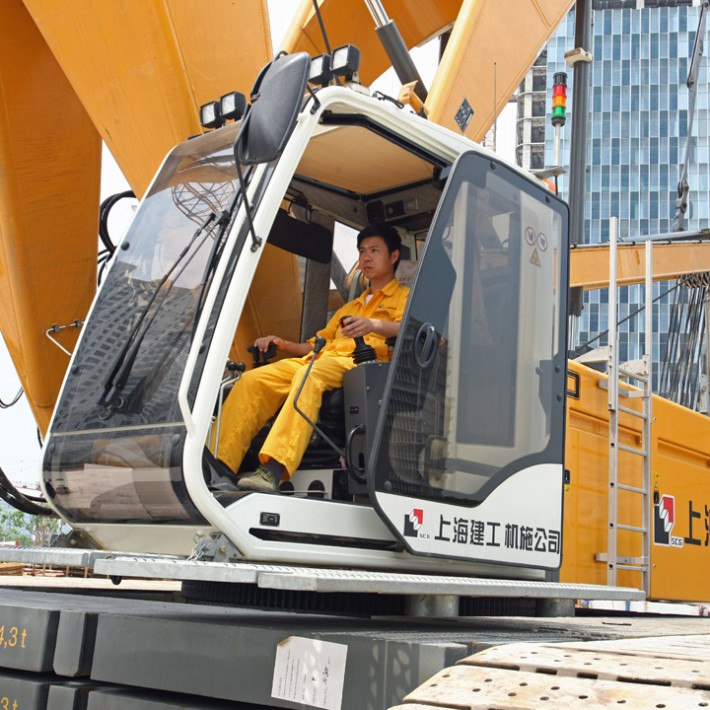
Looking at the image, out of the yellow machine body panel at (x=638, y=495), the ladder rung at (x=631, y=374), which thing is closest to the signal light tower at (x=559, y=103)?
the ladder rung at (x=631, y=374)

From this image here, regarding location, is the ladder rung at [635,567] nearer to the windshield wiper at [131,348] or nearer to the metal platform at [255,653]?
the metal platform at [255,653]

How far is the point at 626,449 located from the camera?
5535 millimetres

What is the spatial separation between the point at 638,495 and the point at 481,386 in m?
2.35

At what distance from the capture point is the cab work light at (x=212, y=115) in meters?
4.07

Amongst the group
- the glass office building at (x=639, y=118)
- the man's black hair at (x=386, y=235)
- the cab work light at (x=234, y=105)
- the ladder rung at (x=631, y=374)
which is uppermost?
the glass office building at (x=639, y=118)

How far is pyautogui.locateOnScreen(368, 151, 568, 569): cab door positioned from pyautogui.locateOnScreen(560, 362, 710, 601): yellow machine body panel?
1247 mm

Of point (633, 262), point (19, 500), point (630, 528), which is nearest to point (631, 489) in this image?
point (630, 528)

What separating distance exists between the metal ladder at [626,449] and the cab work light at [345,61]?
2381 mm

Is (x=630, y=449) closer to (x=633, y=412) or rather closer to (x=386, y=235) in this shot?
(x=633, y=412)

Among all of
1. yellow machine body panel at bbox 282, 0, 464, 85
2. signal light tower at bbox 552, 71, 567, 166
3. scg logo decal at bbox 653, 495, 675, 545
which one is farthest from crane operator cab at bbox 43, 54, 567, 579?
signal light tower at bbox 552, 71, 567, 166

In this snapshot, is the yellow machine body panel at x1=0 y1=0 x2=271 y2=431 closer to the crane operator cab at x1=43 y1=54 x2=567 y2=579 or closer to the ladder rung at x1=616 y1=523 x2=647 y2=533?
the crane operator cab at x1=43 y1=54 x2=567 y2=579

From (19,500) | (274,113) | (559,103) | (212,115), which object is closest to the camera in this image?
(274,113)

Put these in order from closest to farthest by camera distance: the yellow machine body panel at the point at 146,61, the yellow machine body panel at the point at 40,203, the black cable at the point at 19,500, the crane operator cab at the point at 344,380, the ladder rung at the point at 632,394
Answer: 1. the crane operator cab at the point at 344,380
2. the black cable at the point at 19,500
3. the yellow machine body panel at the point at 146,61
4. the ladder rung at the point at 632,394
5. the yellow machine body panel at the point at 40,203

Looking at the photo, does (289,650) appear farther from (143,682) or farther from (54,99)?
(54,99)
